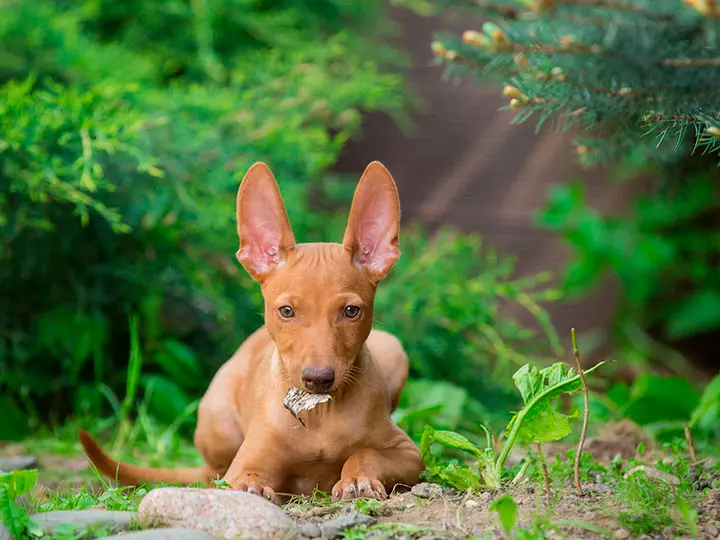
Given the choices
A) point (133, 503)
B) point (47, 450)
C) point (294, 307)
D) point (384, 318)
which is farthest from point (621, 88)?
point (47, 450)

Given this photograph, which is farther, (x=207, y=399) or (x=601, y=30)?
(x=207, y=399)

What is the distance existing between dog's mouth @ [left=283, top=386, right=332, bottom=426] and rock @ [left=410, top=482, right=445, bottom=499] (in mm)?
415

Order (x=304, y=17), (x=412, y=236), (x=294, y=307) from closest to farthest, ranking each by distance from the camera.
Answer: (x=294, y=307) → (x=412, y=236) → (x=304, y=17)

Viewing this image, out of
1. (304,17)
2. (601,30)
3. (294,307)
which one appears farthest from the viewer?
(304,17)

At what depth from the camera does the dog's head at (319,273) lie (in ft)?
9.74

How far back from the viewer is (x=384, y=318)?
571 cm

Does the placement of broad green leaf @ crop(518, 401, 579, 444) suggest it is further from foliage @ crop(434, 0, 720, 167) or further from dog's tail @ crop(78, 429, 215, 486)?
dog's tail @ crop(78, 429, 215, 486)

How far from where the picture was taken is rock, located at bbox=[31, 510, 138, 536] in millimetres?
2725

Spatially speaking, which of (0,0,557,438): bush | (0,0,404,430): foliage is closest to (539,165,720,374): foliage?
(0,0,557,438): bush

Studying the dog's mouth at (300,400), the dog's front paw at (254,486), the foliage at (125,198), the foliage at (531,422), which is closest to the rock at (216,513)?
the dog's front paw at (254,486)

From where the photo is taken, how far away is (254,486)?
10.2ft

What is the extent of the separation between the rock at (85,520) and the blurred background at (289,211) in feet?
5.10

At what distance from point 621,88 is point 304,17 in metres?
4.99

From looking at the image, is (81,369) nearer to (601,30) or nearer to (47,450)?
(47,450)
